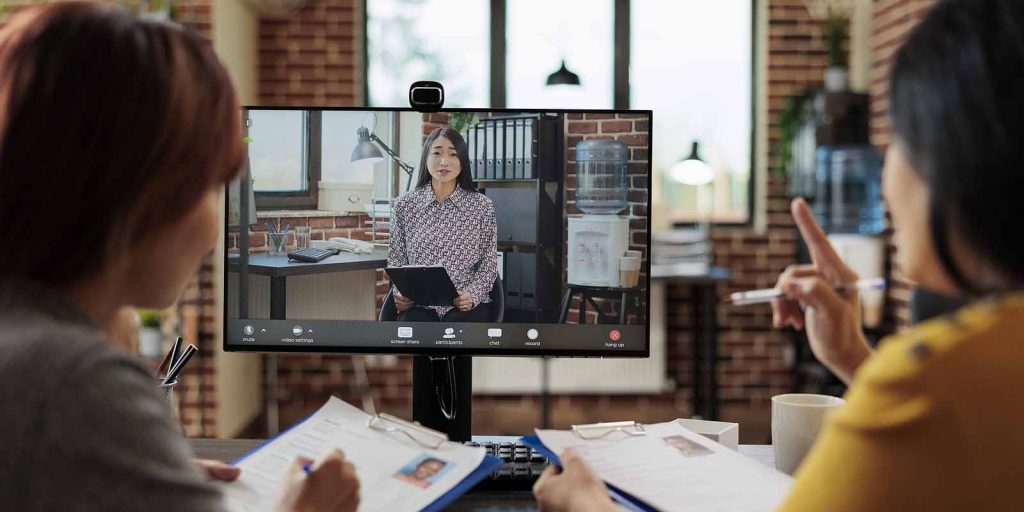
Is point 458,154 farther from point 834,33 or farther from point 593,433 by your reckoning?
point 834,33

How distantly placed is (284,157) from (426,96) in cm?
23

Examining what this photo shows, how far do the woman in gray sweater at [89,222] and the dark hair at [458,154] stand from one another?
553 mm

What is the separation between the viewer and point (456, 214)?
4.29ft

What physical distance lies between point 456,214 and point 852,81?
3.69m

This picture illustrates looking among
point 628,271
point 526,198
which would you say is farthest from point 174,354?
point 628,271

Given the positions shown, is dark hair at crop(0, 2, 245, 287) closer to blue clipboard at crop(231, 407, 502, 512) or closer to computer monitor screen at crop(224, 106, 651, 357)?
blue clipboard at crop(231, 407, 502, 512)

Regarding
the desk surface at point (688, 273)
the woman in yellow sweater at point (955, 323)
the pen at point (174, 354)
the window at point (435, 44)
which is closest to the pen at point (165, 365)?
the pen at point (174, 354)

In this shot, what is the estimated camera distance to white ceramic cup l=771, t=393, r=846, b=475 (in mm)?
1162

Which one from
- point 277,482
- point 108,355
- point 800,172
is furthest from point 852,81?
point 108,355

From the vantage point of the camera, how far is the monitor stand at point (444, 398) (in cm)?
135

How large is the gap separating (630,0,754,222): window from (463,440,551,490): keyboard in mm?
3426

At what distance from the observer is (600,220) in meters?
1.31

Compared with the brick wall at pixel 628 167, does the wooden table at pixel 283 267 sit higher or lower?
lower

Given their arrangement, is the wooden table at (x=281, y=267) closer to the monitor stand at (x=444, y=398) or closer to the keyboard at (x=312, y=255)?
the keyboard at (x=312, y=255)
